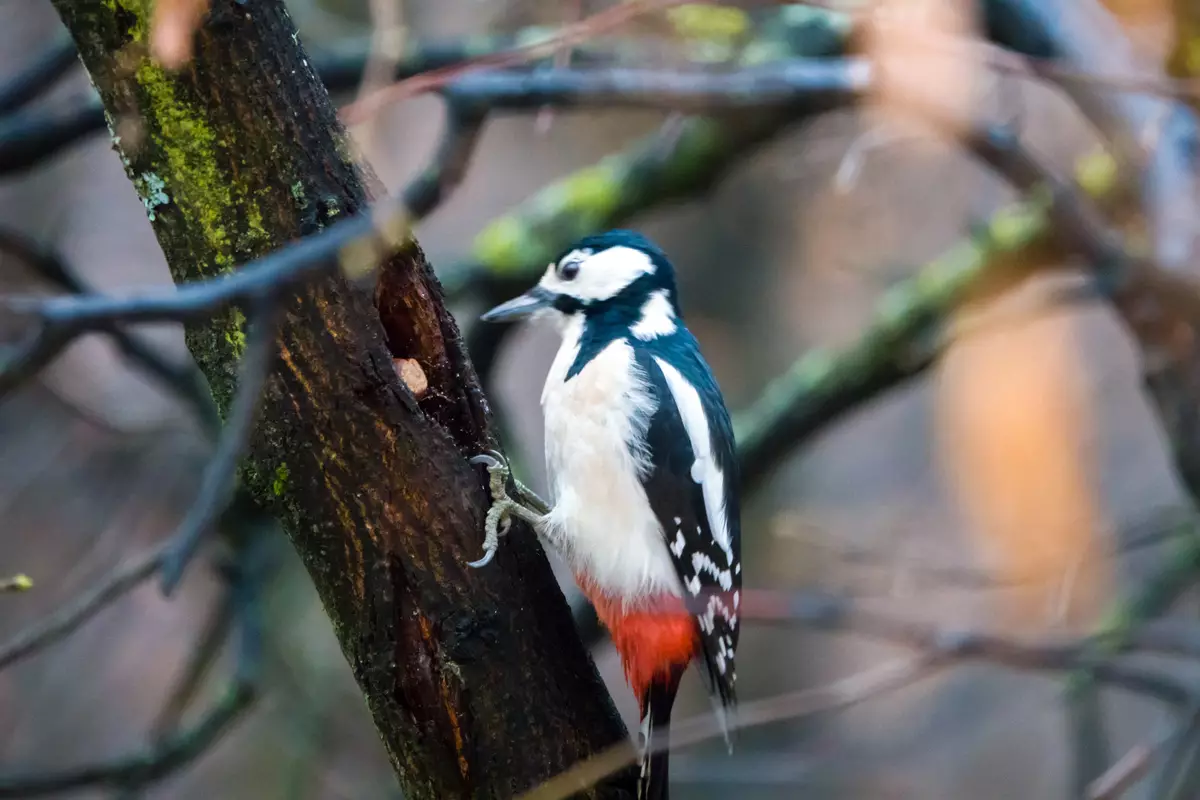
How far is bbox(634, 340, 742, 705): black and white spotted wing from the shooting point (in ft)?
7.47

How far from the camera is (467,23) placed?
19.4 feet

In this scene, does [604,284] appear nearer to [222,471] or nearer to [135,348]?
[135,348]

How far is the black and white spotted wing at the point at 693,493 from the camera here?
89.7 inches

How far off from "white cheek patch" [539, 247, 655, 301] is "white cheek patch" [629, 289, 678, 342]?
7cm

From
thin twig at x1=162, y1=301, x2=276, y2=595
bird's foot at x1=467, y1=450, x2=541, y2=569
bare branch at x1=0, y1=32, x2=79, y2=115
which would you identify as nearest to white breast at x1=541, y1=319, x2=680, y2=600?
bird's foot at x1=467, y1=450, x2=541, y2=569

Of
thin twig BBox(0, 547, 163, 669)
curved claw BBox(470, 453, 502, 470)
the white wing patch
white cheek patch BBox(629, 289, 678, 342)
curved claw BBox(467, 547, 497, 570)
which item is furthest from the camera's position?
white cheek patch BBox(629, 289, 678, 342)

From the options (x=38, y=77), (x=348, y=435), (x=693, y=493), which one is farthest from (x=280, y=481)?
(x=38, y=77)

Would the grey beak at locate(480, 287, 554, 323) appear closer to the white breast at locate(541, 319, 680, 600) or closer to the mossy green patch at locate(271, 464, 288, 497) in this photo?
the white breast at locate(541, 319, 680, 600)

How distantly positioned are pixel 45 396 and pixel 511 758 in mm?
2994

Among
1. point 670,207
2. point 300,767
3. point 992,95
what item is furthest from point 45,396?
point 992,95

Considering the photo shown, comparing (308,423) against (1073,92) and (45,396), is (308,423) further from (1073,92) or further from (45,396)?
(45,396)

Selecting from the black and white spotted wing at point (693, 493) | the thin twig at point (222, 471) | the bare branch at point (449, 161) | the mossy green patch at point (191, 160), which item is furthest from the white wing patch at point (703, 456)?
the thin twig at point (222, 471)

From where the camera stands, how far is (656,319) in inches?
99.0

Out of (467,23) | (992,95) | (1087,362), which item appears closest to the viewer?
(992,95)
